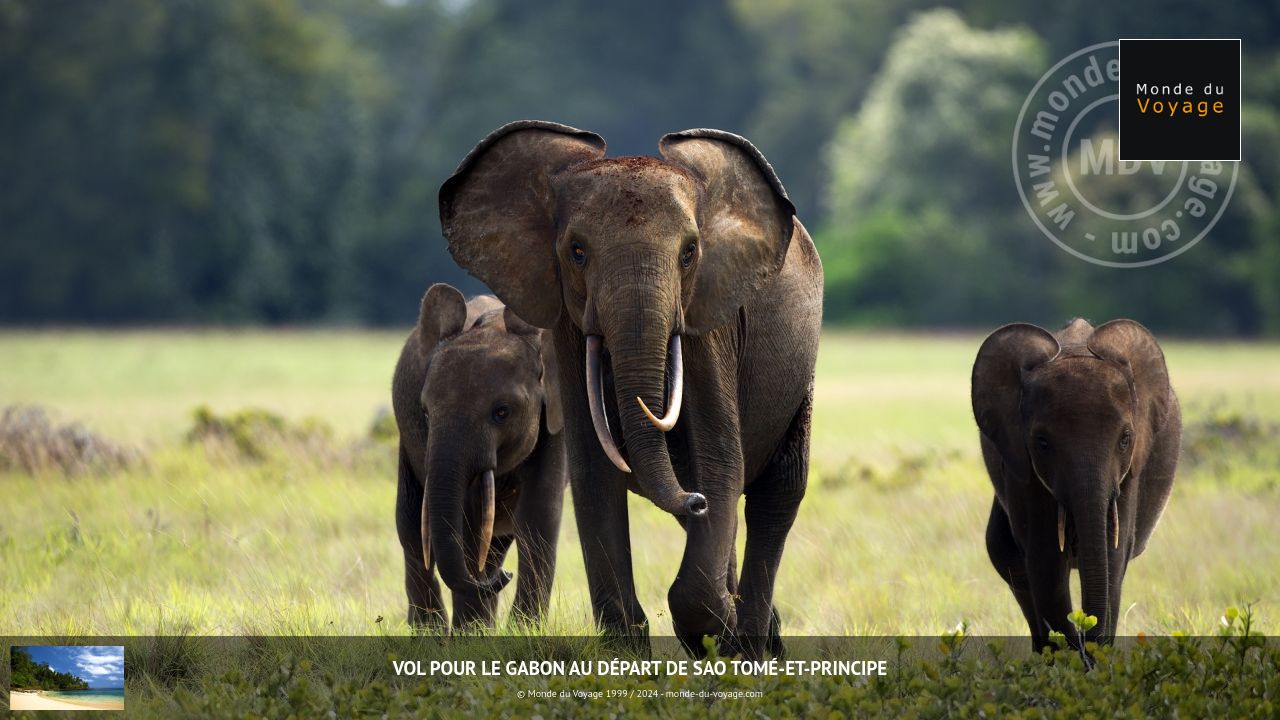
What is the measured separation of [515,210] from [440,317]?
1.61m

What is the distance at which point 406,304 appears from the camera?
72.6 m

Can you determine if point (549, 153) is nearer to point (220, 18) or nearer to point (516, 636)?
point (516, 636)

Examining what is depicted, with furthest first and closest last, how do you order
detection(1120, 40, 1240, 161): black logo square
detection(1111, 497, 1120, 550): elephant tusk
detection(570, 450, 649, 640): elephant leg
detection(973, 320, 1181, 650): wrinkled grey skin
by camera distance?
detection(1120, 40, 1240, 161): black logo square → detection(1111, 497, 1120, 550): elephant tusk → detection(973, 320, 1181, 650): wrinkled grey skin → detection(570, 450, 649, 640): elephant leg

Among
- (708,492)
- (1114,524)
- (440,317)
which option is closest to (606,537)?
(708,492)

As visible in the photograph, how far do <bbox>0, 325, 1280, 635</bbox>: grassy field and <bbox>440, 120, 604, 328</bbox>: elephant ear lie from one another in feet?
5.79

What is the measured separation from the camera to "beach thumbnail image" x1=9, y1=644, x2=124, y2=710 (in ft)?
24.0

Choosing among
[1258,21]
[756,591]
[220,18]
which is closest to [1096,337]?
[756,591]

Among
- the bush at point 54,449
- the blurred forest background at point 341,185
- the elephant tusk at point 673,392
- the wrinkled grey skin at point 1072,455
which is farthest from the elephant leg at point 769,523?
the blurred forest background at point 341,185

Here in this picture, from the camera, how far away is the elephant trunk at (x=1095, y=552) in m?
7.76

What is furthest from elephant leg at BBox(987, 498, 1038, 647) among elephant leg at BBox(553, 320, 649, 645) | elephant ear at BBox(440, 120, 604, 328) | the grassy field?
elephant ear at BBox(440, 120, 604, 328)

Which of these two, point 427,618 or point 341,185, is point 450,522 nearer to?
point 427,618

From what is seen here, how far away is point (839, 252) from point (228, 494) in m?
53.2

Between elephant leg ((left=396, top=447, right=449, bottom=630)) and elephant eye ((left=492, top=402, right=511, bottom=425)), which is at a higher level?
elephant eye ((left=492, top=402, right=511, bottom=425))

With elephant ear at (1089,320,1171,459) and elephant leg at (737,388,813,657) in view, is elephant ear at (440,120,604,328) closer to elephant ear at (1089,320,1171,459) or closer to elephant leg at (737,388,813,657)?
elephant leg at (737,388,813,657)
